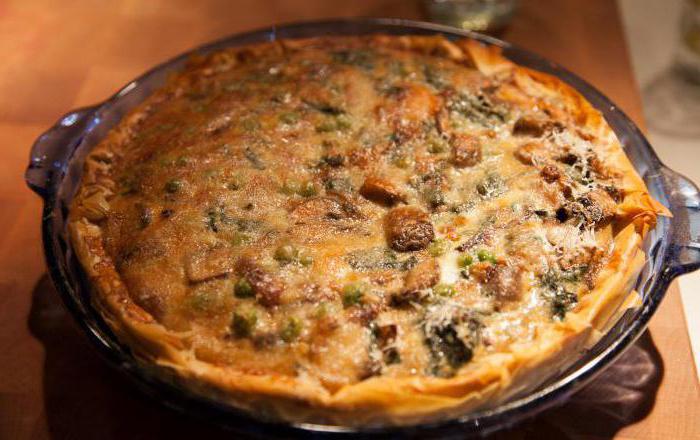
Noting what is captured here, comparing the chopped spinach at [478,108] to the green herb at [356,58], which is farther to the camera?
the green herb at [356,58]

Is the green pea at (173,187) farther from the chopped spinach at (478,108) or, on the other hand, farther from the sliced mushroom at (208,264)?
the chopped spinach at (478,108)

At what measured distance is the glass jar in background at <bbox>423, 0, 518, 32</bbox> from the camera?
12.6 feet

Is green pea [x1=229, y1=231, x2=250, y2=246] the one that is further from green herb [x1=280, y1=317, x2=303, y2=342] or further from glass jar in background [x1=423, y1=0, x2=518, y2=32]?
glass jar in background [x1=423, y1=0, x2=518, y2=32]

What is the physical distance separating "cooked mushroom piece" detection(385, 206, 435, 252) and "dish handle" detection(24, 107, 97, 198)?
1251 mm

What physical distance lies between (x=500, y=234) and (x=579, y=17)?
2.31 metres

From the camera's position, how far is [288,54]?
310 cm

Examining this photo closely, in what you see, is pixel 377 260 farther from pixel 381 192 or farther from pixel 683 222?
pixel 683 222

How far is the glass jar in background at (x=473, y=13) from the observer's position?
3854mm

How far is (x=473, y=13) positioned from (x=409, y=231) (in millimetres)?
2107

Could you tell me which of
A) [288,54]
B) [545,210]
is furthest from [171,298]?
[288,54]

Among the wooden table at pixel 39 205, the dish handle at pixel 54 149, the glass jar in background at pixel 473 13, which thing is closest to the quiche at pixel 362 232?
the dish handle at pixel 54 149

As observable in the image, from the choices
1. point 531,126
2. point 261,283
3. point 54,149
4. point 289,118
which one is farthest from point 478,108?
point 54,149

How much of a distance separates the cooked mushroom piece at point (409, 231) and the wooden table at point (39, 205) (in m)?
0.66

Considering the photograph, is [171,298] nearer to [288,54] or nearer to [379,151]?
[379,151]
